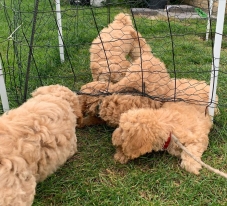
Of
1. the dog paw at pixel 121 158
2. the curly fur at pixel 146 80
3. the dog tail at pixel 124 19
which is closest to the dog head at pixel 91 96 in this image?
the curly fur at pixel 146 80

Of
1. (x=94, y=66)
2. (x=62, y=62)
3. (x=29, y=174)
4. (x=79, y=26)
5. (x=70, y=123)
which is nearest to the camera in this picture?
(x=29, y=174)

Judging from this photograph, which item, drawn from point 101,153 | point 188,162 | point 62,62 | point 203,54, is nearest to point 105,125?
point 101,153

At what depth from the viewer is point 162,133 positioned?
2.43m

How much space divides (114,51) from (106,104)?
40.9 inches

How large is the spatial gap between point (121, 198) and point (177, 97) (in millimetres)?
1147

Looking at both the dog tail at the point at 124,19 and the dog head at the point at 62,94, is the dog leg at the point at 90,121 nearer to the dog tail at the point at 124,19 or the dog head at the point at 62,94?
the dog head at the point at 62,94

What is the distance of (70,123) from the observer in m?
2.35

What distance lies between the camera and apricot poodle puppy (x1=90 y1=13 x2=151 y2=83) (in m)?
3.40

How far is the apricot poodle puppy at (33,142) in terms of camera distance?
1.72 meters

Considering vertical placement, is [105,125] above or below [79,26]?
below

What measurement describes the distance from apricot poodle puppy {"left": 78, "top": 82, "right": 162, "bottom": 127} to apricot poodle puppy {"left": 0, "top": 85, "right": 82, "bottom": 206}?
41 cm

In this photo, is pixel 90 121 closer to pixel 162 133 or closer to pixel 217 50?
pixel 162 133

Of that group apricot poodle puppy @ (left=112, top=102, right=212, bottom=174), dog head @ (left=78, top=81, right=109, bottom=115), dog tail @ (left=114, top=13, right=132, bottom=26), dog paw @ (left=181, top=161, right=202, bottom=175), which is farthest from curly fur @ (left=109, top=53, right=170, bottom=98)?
dog tail @ (left=114, top=13, right=132, bottom=26)

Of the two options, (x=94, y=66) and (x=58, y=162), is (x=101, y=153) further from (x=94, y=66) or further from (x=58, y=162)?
(x=94, y=66)
